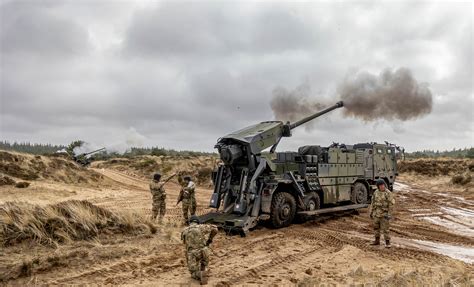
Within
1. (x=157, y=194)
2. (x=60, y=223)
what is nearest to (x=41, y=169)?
(x=157, y=194)

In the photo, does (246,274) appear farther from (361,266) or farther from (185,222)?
(185,222)

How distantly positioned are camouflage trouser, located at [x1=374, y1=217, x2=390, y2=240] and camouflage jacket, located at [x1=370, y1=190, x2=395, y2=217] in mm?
118

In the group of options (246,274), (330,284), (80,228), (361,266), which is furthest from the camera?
(80,228)

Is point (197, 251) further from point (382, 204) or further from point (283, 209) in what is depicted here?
point (283, 209)

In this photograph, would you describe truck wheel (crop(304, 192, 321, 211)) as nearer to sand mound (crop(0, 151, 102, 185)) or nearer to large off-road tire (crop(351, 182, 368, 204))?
large off-road tire (crop(351, 182, 368, 204))

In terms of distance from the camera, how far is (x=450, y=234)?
11.9m

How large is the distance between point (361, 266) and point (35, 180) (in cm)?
2244

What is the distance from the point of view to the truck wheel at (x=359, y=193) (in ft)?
50.3

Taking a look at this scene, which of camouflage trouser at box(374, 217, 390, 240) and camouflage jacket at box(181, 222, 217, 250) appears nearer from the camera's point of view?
camouflage jacket at box(181, 222, 217, 250)

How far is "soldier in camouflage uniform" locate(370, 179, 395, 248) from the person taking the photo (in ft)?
32.4

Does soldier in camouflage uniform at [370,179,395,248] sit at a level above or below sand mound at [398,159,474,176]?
below

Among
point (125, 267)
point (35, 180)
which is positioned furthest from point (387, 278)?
point (35, 180)

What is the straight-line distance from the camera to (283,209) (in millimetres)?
12148

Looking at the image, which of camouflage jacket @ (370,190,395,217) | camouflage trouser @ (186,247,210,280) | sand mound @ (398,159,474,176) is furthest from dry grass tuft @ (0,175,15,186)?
sand mound @ (398,159,474,176)
